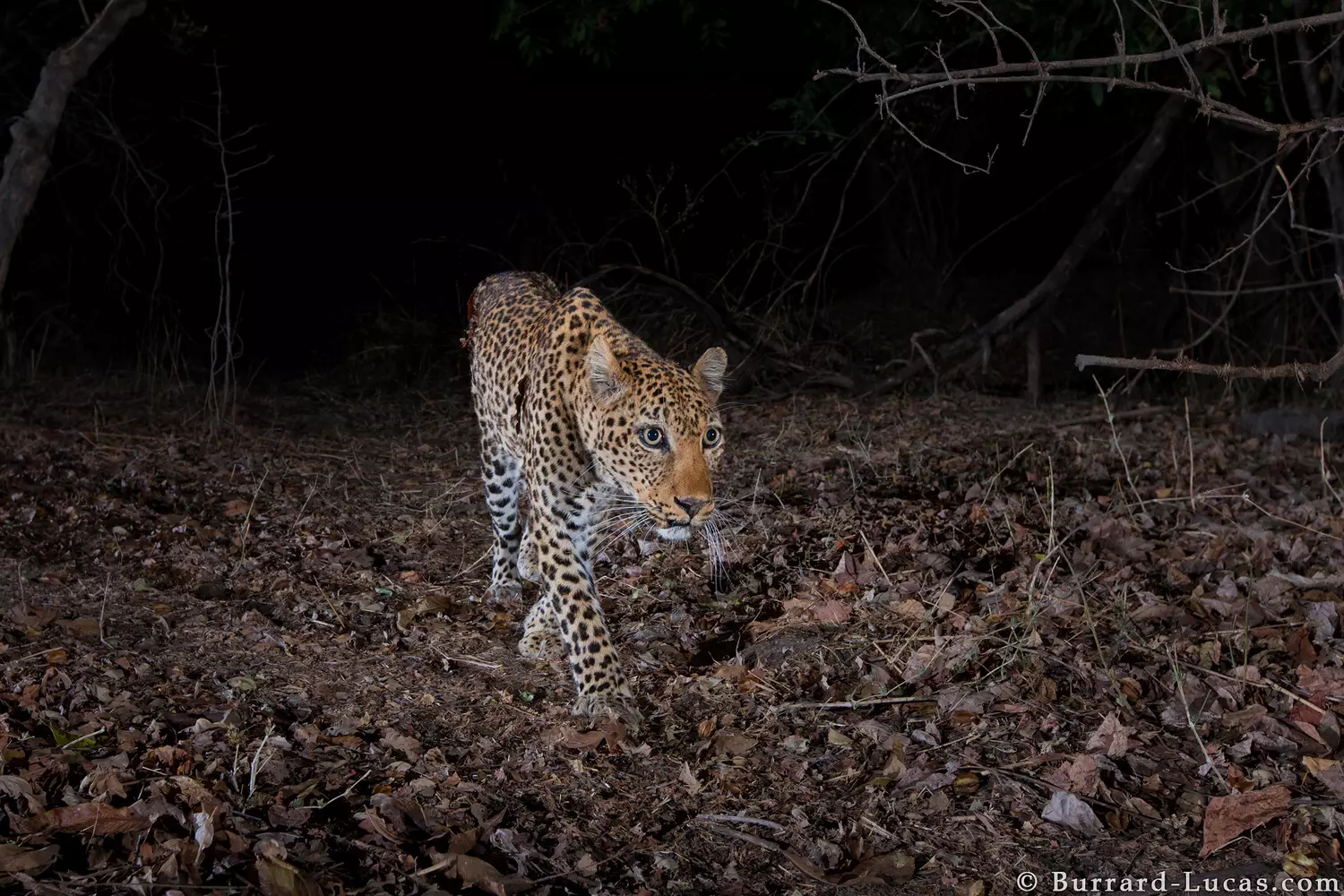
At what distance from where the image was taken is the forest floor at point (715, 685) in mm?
3553

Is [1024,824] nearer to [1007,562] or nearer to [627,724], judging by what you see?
[627,724]

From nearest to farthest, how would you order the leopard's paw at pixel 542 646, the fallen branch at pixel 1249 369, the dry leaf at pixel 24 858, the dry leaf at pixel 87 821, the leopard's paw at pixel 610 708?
the fallen branch at pixel 1249 369 < the dry leaf at pixel 24 858 < the dry leaf at pixel 87 821 < the leopard's paw at pixel 610 708 < the leopard's paw at pixel 542 646

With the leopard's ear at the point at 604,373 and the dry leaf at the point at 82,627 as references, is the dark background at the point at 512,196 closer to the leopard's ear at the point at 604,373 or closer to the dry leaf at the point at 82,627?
the leopard's ear at the point at 604,373

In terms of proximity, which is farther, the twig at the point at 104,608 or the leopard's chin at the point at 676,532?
the twig at the point at 104,608

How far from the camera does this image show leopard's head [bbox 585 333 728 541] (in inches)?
174

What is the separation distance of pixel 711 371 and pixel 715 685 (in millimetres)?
1241

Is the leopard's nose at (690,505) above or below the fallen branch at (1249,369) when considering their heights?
below

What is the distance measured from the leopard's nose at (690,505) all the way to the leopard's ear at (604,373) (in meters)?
0.49

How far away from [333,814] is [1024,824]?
206 cm

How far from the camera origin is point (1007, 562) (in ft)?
18.3

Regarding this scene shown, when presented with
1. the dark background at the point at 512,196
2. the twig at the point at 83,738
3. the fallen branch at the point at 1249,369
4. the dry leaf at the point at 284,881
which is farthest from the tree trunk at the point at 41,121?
the fallen branch at the point at 1249,369

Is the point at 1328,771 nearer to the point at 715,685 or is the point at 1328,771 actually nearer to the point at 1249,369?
the point at 1249,369

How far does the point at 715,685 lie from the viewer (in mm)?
4711

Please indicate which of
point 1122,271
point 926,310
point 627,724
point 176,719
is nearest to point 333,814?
point 176,719
